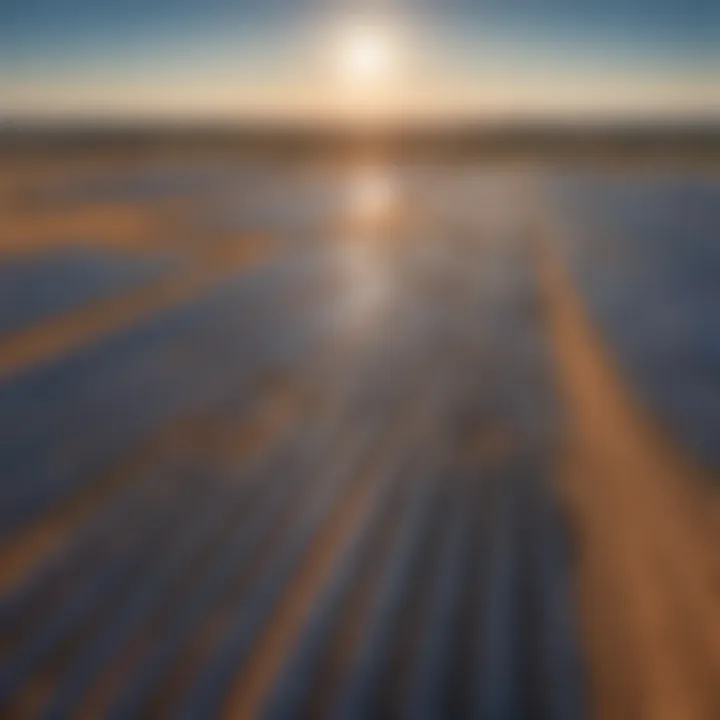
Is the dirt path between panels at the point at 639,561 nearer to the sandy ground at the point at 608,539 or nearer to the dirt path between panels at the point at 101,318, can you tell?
the sandy ground at the point at 608,539

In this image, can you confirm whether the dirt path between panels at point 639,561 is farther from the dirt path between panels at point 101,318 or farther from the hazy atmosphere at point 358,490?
the dirt path between panels at point 101,318

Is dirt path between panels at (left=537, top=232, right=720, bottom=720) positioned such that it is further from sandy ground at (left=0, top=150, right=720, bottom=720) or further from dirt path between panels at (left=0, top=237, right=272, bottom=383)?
dirt path between panels at (left=0, top=237, right=272, bottom=383)

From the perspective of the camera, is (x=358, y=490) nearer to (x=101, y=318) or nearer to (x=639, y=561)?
(x=639, y=561)

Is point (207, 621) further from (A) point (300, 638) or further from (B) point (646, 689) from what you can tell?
(B) point (646, 689)

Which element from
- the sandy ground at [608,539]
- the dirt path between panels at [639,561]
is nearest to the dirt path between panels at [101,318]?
the sandy ground at [608,539]

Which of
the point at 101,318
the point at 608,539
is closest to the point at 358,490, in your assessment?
the point at 608,539

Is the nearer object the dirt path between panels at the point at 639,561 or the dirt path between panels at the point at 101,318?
the dirt path between panels at the point at 639,561

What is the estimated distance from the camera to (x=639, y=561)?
4.34m

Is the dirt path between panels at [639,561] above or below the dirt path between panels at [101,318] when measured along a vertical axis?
below

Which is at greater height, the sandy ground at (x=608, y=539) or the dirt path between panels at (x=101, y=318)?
the dirt path between panels at (x=101, y=318)

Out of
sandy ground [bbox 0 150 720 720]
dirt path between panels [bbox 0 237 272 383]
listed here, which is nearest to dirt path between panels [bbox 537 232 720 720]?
sandy ground [bbox 0 150 720 720]

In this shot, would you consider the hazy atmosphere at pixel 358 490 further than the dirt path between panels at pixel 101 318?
No

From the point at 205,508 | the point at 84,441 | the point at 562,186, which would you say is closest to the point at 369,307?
the point at 84,441

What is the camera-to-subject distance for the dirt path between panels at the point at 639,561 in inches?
135
